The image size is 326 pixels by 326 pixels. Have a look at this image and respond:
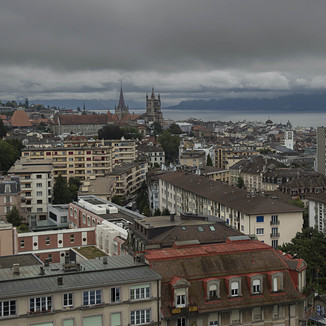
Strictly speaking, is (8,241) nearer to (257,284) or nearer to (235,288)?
(235,288)

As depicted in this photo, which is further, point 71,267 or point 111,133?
point 111,133

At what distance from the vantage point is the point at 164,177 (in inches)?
2594

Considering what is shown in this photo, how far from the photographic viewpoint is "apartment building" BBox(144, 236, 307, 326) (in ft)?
66.8

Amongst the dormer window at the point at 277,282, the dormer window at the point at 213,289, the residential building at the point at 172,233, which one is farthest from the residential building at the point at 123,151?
the dormer window at the point at 213,289

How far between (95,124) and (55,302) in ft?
512

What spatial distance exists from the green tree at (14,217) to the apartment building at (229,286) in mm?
33089

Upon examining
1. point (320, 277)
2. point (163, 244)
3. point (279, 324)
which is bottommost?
point (320, 277)

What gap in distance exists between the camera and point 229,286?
68.7 ft

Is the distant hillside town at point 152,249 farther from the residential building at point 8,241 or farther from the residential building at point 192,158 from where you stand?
the residential building at point 192,158

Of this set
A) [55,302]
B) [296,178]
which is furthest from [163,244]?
[296,178]

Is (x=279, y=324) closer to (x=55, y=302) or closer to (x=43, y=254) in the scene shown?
(x=55, y=302)

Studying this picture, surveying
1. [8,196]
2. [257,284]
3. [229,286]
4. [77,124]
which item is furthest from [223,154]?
[229,286]

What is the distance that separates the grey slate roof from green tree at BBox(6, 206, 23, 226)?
32073 millimetres

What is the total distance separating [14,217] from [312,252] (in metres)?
27.8
